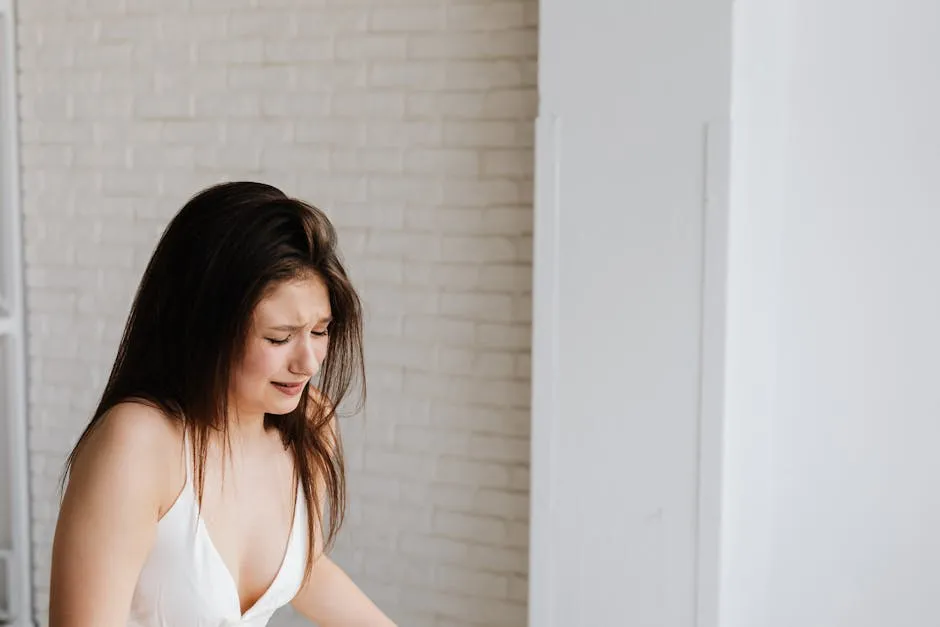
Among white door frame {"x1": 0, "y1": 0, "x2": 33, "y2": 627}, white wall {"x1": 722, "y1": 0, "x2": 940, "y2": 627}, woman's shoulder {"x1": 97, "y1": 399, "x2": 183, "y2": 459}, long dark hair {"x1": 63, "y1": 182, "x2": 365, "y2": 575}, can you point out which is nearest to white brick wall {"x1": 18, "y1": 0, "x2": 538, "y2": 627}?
white door frame {"x1": 0, "y1": 0, "x2": 33, "y2": 627}

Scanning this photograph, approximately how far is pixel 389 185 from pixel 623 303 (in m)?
0.86

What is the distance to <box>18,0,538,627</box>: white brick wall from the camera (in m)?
3.08

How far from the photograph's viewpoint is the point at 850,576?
2.93 metres

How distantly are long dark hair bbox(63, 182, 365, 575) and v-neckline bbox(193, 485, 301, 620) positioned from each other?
65 millimetres

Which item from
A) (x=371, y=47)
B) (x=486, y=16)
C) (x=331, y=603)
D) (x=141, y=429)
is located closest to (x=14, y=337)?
(x=371, y=47)

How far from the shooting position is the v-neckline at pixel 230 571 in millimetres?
1869

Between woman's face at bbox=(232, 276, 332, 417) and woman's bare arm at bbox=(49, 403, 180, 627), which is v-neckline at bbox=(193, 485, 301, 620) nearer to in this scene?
woman's bare arm at bbox=(49, 403, 180, 627)

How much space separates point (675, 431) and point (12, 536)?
245 cm

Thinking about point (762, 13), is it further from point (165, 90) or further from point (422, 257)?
point (165, 90)

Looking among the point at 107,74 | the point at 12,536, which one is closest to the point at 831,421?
the point at 107,74

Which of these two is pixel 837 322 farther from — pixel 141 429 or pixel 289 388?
pixel 141 429

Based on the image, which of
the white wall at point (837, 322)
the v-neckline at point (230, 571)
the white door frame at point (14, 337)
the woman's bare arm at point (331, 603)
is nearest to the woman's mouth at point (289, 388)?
the v-neckline at point (230, 571)

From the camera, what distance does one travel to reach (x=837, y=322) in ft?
9.54

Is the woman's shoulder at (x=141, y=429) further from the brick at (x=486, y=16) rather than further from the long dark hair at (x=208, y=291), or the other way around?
the brick at (x=486, y=16)
